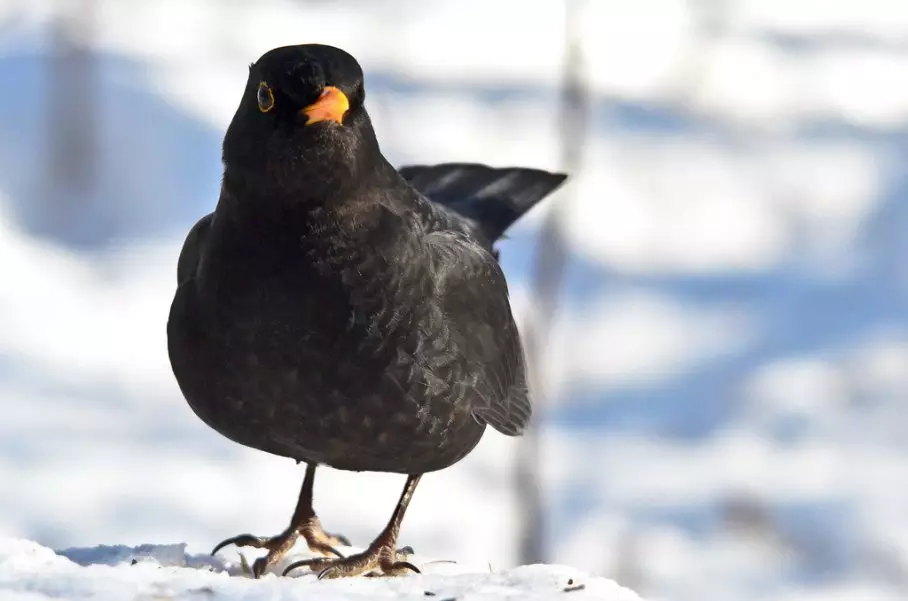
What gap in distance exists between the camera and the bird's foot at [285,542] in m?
4.00

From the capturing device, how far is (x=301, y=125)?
342cm

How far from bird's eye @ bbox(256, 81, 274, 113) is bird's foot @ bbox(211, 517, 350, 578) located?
1296mm

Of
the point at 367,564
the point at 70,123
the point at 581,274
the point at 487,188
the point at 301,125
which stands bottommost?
the point at 367,564

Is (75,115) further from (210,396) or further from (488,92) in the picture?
(210,396)

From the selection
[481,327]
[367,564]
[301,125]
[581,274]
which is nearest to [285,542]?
[367,564]

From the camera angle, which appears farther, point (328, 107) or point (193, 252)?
point (193, 252)

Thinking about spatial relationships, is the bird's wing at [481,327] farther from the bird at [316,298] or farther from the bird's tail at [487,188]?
the bird's tail at [487,188]

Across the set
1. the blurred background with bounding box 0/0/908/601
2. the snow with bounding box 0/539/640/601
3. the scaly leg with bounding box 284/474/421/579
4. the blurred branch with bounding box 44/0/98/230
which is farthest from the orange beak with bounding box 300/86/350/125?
the blurred branch with bounding box 44/0/98/230

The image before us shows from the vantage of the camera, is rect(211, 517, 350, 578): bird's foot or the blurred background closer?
rect(211, 517, 350, 578): bird's foot

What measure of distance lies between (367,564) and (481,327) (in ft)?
2.46

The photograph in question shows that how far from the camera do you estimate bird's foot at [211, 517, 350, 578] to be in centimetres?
400

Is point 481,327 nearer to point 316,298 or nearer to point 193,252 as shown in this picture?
point 316,298

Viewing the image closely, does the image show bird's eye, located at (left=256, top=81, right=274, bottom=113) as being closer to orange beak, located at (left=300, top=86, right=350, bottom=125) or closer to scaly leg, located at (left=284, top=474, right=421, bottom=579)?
orange beak, located at (left=300, top=86, right=350, bottom=125)

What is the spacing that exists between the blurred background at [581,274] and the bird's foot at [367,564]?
5.09 feet
